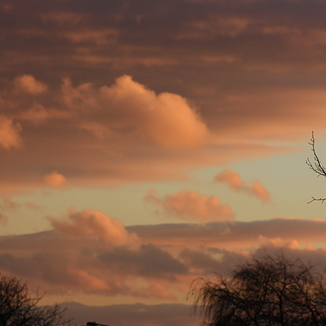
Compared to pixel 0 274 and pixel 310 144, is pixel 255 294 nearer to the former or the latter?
pixel 310 144

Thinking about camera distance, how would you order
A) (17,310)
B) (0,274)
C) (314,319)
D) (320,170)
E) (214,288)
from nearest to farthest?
(320,170) → (314,319) → (214,288) → (17,310) → (0,274)

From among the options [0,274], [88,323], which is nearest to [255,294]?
[88,323]

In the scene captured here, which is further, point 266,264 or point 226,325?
point 266,264

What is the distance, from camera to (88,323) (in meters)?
48.3

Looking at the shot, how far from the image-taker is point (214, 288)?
3544cm

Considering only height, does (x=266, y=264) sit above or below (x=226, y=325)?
above

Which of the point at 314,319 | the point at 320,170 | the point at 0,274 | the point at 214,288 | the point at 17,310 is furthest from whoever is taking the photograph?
the point at 0,274

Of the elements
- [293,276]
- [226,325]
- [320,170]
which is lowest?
[226,325]

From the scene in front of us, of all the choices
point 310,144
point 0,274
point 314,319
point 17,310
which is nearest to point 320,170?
point 310,144

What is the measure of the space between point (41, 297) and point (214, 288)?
17551 mm

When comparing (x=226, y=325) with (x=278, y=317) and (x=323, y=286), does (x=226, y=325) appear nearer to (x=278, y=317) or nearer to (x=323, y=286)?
(x=278, y=317)

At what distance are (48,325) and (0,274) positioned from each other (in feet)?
22.7

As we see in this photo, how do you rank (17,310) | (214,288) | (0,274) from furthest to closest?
(0,274) → (17,310) → (214,288)

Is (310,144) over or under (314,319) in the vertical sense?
over
